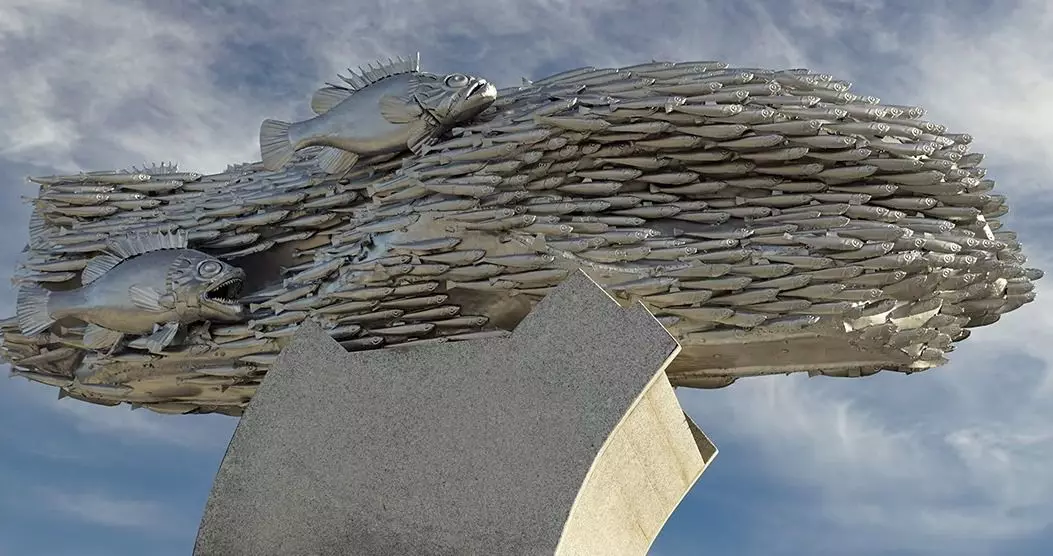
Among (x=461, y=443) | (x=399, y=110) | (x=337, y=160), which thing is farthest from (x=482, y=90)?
(x=461, y=443)

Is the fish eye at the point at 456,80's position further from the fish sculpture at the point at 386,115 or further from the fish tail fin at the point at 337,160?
the fish tail fin at the point at 337,160

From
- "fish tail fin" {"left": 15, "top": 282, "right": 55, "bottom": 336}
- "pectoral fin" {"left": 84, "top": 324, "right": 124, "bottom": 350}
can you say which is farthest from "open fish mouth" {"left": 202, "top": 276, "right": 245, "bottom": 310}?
"fish tail fin" {"left": 15, "top": 282, "right": 55, "bottom": 336}

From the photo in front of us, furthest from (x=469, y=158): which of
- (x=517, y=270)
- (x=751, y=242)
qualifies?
(x=751, y=242)

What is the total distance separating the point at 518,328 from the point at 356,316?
1.37 m

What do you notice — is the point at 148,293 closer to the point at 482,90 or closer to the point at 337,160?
the point at 337,160

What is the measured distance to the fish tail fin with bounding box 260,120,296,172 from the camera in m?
10.2

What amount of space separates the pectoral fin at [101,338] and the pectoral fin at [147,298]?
1.46ft

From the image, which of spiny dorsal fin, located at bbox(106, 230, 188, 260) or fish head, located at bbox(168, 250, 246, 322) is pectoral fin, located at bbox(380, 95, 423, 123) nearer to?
fish head, located at bbox(168, 250, 246, 322)

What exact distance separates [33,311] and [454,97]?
4043mm

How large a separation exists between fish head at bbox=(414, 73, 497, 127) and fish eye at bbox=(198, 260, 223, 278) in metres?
1.98

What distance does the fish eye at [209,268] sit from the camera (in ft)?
31.8

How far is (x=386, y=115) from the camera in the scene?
31.8 ft

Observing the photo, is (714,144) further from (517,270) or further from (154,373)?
(154,373)

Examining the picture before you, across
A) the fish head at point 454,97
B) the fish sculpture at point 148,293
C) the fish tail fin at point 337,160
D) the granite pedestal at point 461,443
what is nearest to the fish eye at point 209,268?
the fish sculpture at point 148,293
